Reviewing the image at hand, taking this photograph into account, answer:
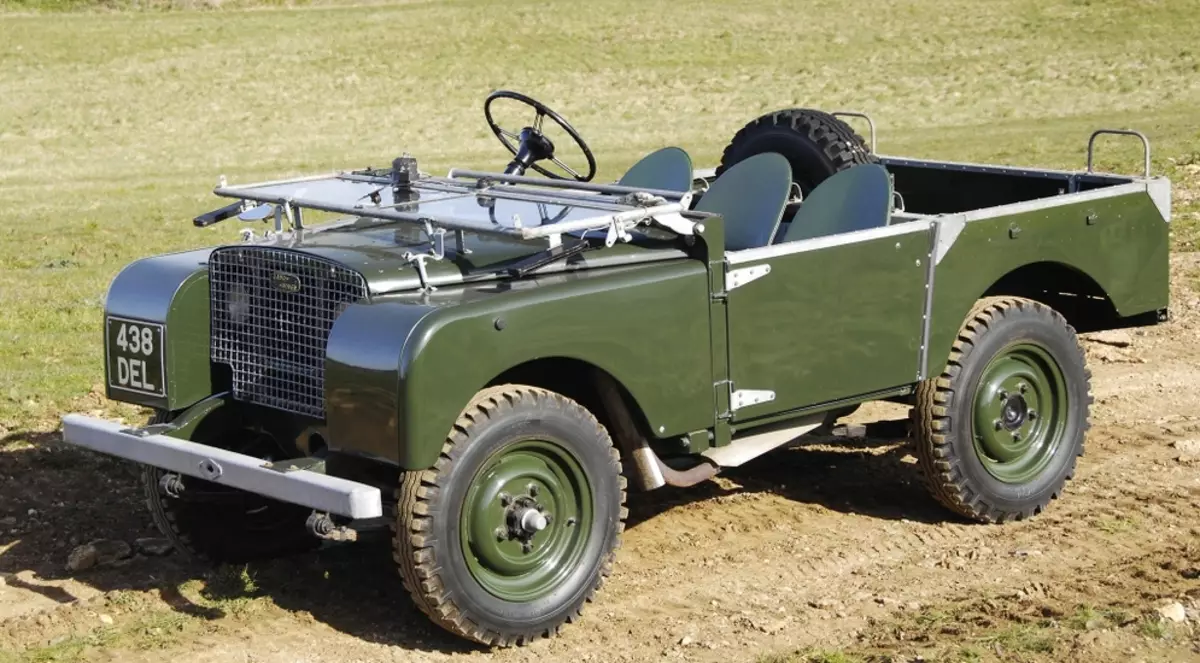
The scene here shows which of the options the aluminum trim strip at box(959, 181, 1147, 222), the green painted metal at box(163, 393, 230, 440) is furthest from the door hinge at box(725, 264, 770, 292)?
the green painted metal at box(163, 393, 230, 440)

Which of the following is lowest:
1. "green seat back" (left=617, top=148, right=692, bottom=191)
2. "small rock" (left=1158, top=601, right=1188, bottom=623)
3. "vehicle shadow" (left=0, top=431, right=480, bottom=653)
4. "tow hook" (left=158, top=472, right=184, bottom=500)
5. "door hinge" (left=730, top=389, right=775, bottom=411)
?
"vehicle shadow" (left=0, top=431, right=480, bottom=653)

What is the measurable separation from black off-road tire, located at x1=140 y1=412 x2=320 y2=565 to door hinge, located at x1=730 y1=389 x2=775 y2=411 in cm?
168

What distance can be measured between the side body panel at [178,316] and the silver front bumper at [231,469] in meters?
0.26

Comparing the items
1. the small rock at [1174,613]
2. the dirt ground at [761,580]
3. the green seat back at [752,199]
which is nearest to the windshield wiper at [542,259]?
the dirt ground at [761,580]

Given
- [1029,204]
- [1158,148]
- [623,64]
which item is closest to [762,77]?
[623,64]

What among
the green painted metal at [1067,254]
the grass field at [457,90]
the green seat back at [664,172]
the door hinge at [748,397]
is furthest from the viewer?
the grass field at [457,90]

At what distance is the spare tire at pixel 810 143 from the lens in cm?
754

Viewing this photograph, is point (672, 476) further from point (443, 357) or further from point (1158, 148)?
point (1158, 148)

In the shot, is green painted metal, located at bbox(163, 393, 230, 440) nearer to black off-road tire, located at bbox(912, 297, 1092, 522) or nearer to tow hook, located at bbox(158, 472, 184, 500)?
tow hook, located at bbox(158, 472, 184, 500)

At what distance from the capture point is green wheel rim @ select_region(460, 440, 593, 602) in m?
5.39

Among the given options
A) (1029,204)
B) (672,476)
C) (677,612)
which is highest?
(1029,204)

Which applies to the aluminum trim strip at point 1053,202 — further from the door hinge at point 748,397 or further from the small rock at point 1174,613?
the small rock at point 1174,613

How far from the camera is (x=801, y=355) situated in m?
6.06

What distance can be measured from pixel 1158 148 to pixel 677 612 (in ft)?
47.1
